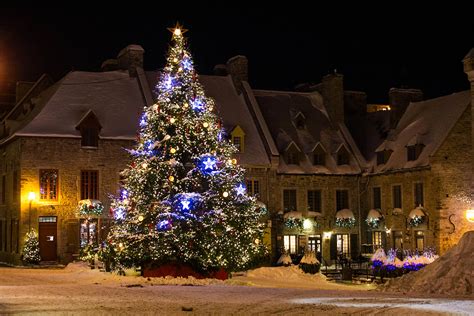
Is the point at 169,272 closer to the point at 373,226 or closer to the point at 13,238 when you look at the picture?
the point at 13,238

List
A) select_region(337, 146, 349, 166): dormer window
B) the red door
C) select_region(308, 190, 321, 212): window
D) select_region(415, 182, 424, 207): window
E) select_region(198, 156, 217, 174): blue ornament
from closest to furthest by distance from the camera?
select_region(198, 156, 217, 174): blue ornament < the red door < select_region(415, 182, 424, 207): window < select_region(308, 190, 321, 212): window < select_region(337, 146, 349, 166): dormer window

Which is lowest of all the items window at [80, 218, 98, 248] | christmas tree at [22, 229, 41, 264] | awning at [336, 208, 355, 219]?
christmas tree at [22, 229, 41, 264]

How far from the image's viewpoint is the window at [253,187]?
43.5 meters

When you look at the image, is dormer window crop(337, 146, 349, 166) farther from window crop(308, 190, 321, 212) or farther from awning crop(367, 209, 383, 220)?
awning crop(367, 209, 383, 220)

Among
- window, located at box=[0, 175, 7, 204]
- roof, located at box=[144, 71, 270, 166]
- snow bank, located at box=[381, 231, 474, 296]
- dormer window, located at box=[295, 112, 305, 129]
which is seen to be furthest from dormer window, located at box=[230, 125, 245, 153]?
snow bank, located at box=[381, 231, 474, 296]

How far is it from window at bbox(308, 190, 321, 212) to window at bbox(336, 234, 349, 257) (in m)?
2.02

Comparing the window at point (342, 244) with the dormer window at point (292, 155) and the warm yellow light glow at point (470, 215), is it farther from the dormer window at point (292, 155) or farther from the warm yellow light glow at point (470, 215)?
the warm yellow light glow at point (470, 215)

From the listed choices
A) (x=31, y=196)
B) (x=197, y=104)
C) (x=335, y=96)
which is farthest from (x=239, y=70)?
(x=197, y=104)

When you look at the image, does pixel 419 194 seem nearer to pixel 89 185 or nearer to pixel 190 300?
pixel 89 185

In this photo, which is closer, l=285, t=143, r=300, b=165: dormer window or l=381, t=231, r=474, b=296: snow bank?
l=381, t=231, r=474, b=296: snow bank

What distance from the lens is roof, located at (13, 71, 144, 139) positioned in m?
40.5

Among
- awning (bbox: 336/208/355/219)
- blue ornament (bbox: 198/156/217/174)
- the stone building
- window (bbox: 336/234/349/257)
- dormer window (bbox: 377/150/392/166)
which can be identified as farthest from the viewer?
window (bbox: 336/234/349/257)

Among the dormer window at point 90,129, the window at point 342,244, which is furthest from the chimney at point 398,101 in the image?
the dormer window at point 90,129

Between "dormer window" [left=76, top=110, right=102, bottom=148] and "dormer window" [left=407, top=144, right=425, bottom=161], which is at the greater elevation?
"dormer window" [left=76, top=110, right=102, bottom=148]
